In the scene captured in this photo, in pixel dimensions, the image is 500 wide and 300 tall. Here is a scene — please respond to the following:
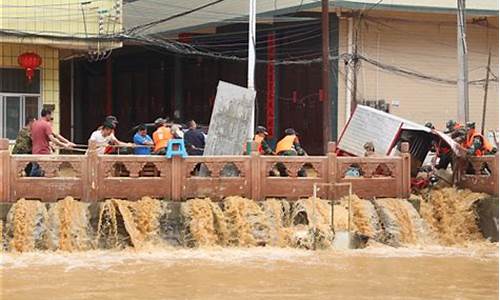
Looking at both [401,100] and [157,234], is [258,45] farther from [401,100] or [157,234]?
[157,234]

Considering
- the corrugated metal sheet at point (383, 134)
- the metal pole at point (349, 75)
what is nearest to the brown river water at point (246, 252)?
the corrugated metal sheet at point (383, 134)

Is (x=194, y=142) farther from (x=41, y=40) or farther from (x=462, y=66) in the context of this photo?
(x=462, y=66)

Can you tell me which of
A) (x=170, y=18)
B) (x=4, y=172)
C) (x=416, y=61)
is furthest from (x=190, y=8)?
(x=4, y=172)

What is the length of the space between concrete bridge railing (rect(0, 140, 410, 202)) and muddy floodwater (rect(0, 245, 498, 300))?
1.20 m

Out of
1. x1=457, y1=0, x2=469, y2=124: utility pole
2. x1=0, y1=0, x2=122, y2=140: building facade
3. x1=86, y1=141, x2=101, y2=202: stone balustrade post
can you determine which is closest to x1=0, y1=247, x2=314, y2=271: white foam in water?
x1=86, y1=141, x2=101, y2=202: stone balustrade post

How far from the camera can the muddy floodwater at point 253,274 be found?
487 inches

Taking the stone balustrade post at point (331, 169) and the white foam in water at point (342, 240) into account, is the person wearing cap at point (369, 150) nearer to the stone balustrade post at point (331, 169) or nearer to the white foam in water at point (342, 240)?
the stone balustrade post at point (331, 169)

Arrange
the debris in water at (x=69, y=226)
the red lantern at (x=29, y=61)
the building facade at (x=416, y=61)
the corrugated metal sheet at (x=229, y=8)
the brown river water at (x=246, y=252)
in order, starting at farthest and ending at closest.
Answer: the building facade at (x=416, y=61) → the corrugated metal sheet at (x=229, y=8) → the red lantern at (x=29, y=61) → the debris in water at (x=69, y=226) → the brown river water at (x=246, y=252)

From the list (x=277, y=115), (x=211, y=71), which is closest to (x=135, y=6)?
(x=211, y=71)

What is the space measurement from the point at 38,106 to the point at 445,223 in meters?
10.4

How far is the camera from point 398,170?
17.6 meters

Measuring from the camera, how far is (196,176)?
16672 mm

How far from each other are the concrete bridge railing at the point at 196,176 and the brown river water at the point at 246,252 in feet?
0.81

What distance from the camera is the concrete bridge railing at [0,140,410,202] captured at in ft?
51.9
